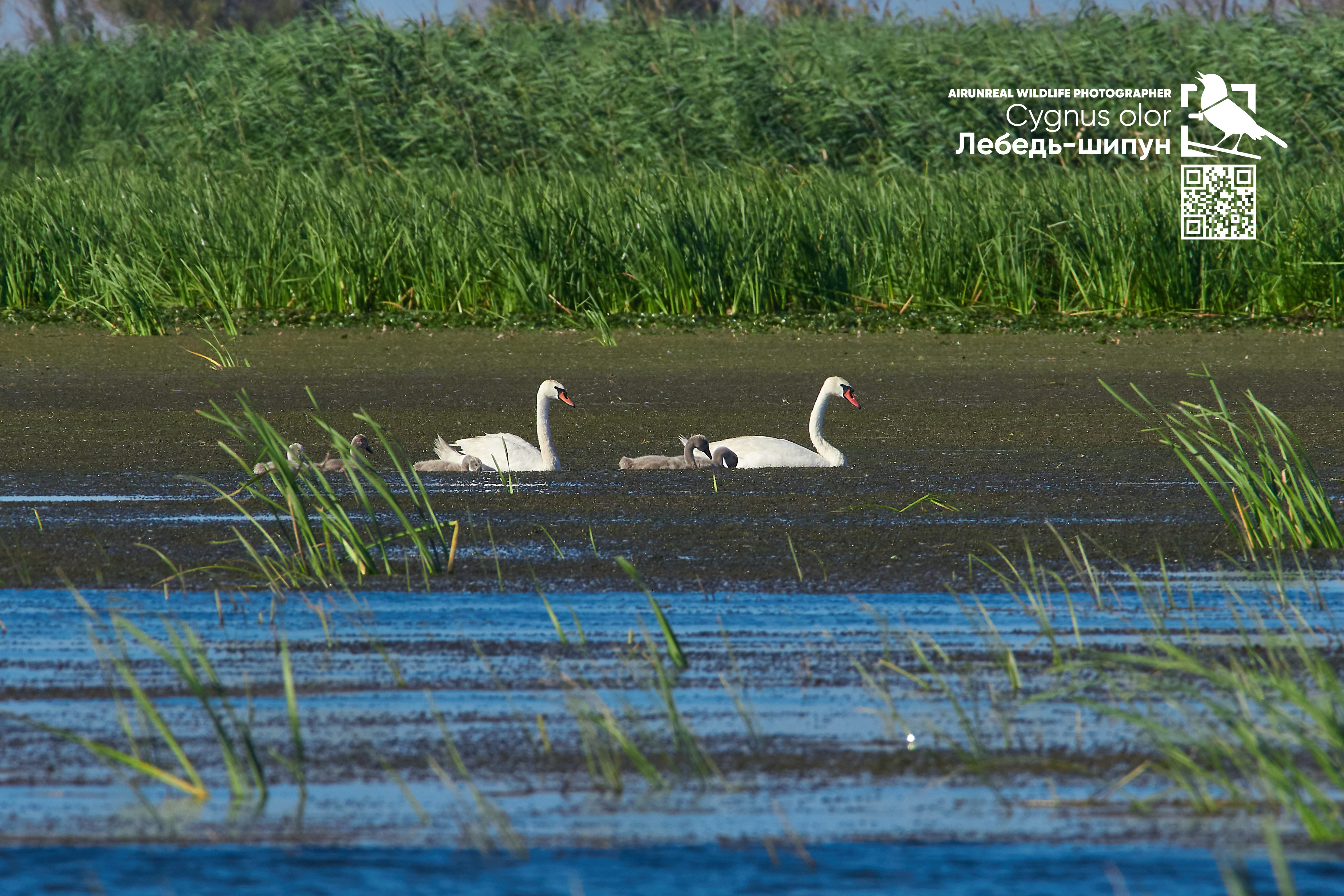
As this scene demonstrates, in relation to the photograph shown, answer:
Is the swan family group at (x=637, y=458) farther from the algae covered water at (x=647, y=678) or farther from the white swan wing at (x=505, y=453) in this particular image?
the algae covered water at (x=647, y=678)

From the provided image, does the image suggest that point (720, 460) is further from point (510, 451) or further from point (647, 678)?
point (647, 678)

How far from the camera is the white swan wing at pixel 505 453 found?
9430mm

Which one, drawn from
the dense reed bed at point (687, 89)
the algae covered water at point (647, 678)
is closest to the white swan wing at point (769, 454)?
the algae covered water at point (647, 678)

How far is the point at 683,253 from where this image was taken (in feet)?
53.3

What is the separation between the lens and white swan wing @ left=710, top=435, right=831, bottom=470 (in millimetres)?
9555

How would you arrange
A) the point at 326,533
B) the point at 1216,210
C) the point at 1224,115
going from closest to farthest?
the point at 326,533 → the point at 1216,210 → the point at 1224,115

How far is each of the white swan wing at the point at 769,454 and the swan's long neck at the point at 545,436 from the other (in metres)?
0.74

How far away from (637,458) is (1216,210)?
782 cm

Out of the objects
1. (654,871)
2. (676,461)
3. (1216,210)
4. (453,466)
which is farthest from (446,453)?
(1216,210)

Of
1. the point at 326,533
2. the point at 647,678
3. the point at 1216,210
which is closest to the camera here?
the point at 647,678

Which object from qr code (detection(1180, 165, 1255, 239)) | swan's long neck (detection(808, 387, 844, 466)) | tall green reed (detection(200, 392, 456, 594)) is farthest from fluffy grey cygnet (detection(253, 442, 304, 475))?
qr code (detection(1180, 165, 1255, 239))

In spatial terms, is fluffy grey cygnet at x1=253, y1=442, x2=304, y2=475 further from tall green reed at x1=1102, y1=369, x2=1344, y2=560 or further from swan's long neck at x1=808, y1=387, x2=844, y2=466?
tall green reed at x1=1102, y1=369, x2=1344, y2=560

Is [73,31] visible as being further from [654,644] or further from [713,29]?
[654,644]

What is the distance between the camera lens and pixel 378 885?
3.45 m
